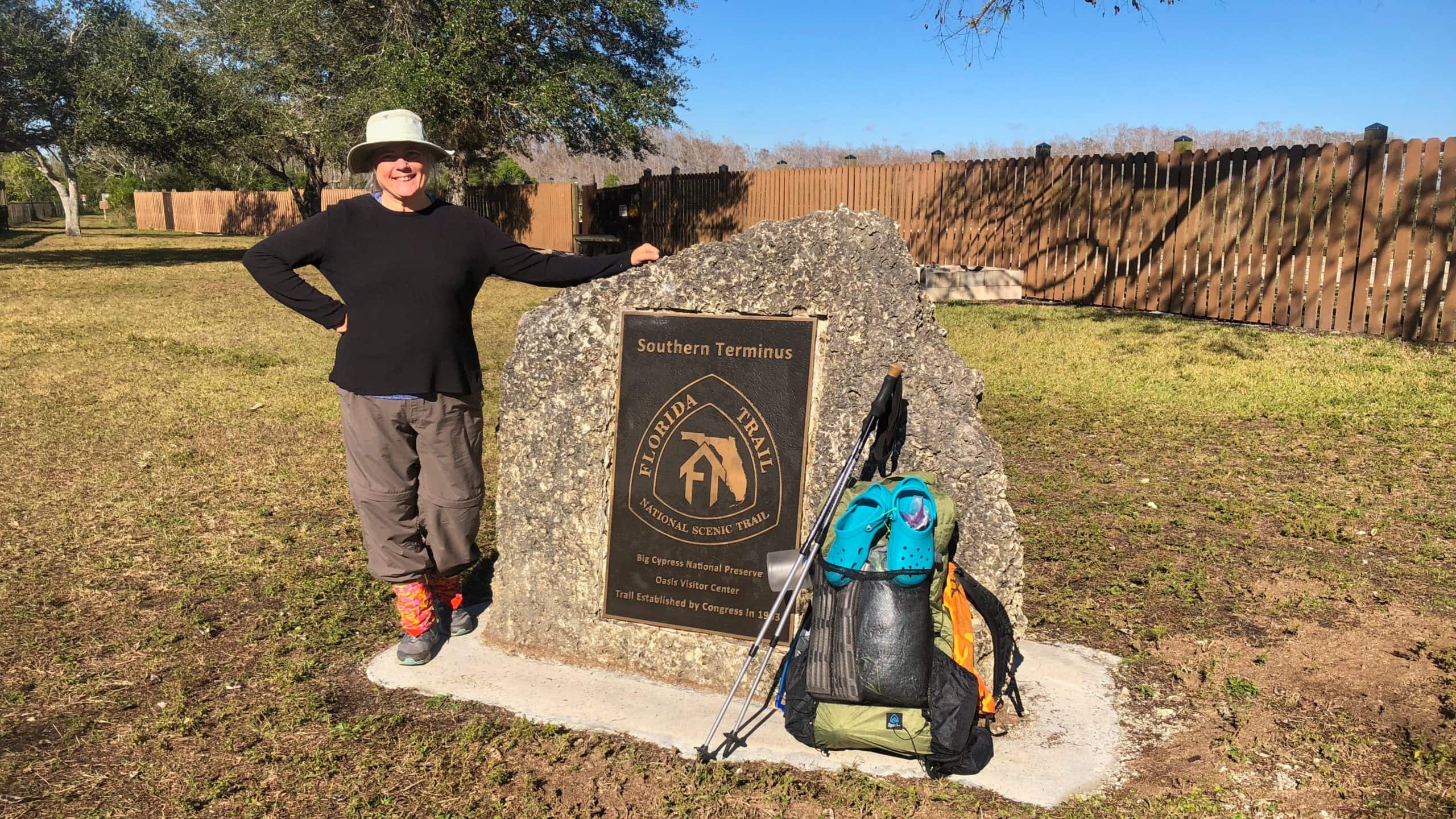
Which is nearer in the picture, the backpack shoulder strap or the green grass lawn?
the green grass lawn

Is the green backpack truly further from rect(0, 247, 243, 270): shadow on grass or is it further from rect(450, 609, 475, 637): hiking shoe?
rect(0, 247, 243, 270): shadow on grass

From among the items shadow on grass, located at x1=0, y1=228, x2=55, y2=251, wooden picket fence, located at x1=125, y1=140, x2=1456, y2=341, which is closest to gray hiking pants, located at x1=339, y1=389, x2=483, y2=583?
wooden picket fence, located at x1=125, y1=140, x2=1456, y2=341

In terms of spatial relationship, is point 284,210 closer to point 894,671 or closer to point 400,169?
point 400,169

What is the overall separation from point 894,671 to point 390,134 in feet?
8.09

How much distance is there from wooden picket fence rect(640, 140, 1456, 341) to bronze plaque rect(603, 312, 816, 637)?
8.77m

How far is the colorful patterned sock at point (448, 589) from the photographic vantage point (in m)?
4.13

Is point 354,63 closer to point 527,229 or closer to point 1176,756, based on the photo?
point 527,229

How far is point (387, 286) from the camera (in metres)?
3.51

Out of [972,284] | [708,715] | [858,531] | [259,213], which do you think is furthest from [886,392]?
[259,213]

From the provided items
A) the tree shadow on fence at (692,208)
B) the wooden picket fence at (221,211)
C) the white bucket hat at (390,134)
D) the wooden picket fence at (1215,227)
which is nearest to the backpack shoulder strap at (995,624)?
the white bucket hat at (390,134)

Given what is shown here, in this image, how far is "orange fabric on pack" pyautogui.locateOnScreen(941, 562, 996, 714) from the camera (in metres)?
3.09

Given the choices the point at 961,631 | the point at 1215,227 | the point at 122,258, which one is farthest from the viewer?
the point at 122,258

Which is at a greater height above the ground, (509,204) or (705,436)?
(509,204)

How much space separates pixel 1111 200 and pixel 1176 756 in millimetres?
10806
